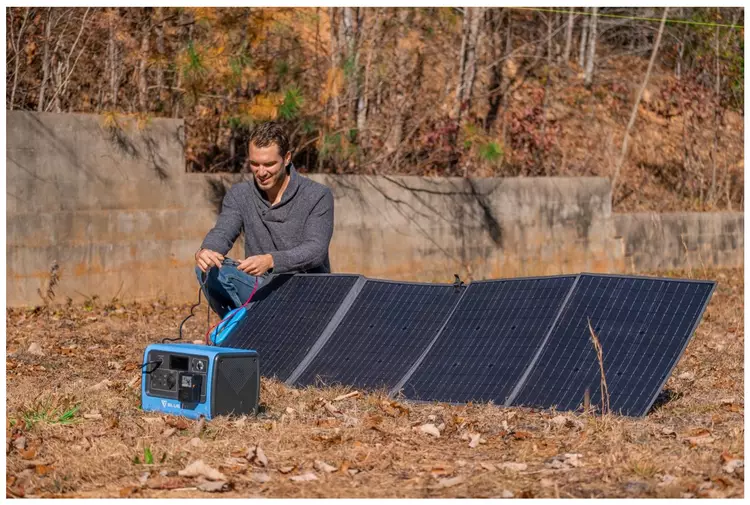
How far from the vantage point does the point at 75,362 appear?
8.36m

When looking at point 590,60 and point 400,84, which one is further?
point 590,60

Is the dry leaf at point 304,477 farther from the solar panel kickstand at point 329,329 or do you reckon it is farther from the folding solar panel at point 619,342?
the solar panel kickstand at point 329,329

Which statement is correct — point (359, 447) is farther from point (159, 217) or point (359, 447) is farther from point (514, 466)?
point (159, 217)

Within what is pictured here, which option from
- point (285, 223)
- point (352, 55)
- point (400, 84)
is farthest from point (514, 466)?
point (400, 84)

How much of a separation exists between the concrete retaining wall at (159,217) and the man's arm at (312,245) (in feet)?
14.1

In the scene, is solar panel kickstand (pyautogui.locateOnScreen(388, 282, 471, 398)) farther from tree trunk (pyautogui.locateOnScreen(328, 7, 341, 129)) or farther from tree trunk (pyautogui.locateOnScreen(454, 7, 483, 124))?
tree trunk (pyautogui.locateOnScreen(454, 7, 483, 124))

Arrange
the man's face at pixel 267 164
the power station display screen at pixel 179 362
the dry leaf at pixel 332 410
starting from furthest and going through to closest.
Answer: the man's face at pixel 267 164
the dry leaf at pixel 332 410
the power station display screen at pixel 179 362

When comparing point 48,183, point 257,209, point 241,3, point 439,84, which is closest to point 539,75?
point 439,84

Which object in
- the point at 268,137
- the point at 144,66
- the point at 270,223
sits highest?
the point at 144,66

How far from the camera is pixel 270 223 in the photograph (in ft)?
25.3

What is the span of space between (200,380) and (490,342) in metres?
1.71

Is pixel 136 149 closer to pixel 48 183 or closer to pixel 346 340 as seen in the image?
pixel 48 183

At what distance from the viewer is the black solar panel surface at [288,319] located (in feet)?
24.0

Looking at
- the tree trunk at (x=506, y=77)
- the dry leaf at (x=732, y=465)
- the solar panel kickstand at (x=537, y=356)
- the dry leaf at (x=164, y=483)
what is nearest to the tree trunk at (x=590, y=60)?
the tree trunk at (x=506, y=77)
